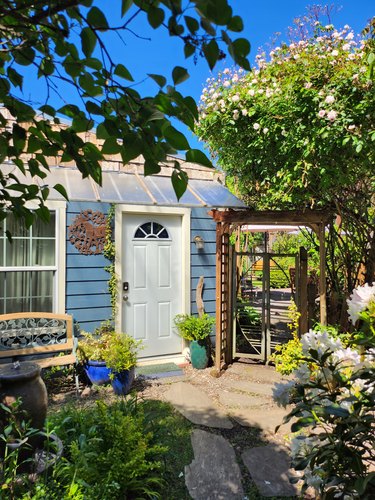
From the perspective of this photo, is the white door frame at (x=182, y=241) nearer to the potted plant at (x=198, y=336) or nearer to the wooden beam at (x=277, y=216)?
the potted plant at (x=198, y=336)

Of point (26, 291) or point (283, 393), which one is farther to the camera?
point (26, 291)

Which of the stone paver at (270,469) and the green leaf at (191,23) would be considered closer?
the green leaf at (191,23)

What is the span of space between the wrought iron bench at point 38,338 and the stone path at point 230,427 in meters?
1.40

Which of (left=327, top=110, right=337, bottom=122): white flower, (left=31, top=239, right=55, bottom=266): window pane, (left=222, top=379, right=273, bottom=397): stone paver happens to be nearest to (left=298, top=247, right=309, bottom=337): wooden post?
(left=222, top=379, right=273, bottom=397): stone paver

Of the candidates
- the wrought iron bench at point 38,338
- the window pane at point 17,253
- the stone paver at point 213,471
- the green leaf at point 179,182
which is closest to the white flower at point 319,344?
the green leaf at point 179,182

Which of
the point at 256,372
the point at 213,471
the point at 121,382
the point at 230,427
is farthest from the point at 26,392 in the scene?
the point at 256,372

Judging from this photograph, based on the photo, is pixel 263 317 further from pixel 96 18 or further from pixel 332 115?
pixel 96 18

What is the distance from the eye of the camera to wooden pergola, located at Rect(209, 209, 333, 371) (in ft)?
14.4

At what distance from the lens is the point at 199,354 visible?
4.98m

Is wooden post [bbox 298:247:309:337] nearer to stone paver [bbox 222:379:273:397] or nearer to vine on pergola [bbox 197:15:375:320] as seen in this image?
vine on pergola [bbox 197:15:375:320]

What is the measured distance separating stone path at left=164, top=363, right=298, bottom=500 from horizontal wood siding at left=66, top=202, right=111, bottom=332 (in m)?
1.39

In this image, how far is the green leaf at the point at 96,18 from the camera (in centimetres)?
72

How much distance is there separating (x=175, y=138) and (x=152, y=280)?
453 cm

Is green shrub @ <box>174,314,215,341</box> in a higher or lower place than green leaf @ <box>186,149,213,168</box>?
lower
